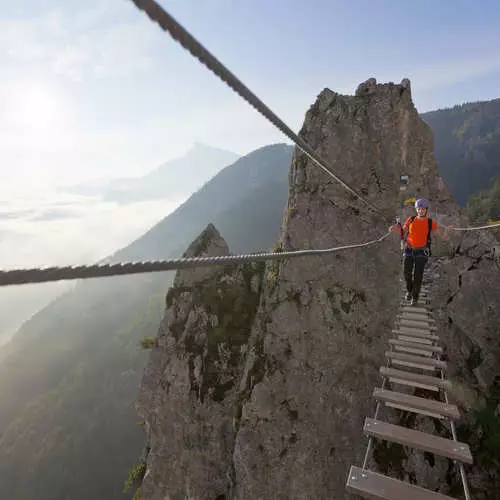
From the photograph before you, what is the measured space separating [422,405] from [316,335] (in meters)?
10.4

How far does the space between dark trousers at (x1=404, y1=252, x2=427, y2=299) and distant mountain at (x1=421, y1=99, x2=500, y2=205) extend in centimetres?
14327

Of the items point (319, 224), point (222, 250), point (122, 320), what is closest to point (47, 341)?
point (122, 320)

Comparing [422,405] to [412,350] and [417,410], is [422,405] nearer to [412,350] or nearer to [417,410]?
[417,410]

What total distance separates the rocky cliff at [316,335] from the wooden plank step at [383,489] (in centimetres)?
1092

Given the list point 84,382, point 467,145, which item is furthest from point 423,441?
point 467,145

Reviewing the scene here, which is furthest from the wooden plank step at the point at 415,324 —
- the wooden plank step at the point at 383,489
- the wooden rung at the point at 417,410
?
the wooden plank step at the point at 383,489

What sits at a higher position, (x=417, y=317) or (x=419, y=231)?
(x=419, y=231)

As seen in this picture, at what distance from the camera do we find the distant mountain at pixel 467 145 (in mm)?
138250

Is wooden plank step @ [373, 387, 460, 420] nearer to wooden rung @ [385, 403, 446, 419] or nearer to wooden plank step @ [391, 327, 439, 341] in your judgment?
wooden rung @ [385, 403, 446, 419]

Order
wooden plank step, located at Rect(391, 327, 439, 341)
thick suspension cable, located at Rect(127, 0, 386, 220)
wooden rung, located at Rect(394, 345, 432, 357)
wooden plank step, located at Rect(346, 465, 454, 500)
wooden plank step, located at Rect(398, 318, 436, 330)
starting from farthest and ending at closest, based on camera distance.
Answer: wooden plank step, located at Rect(398, 318, 436, 330) → wooden plank step, located at Rect(391, 327, 439, 341) → wooden rung, located at Rect(394, 345, 432, 357) → wooden plank step, located at Rect(346, 465, 454, 500) → thick suspension cable, located at Rect(127, 0, 386, 220)

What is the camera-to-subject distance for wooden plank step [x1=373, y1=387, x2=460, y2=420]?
591cm

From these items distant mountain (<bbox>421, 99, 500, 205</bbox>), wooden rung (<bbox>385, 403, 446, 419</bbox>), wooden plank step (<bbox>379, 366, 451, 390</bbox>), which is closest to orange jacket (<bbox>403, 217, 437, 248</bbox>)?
Result: wooden plank step (<bbox>379, 366, 451, 390</bbox>)

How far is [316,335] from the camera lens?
16453 millimetres

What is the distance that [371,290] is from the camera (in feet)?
55.3
